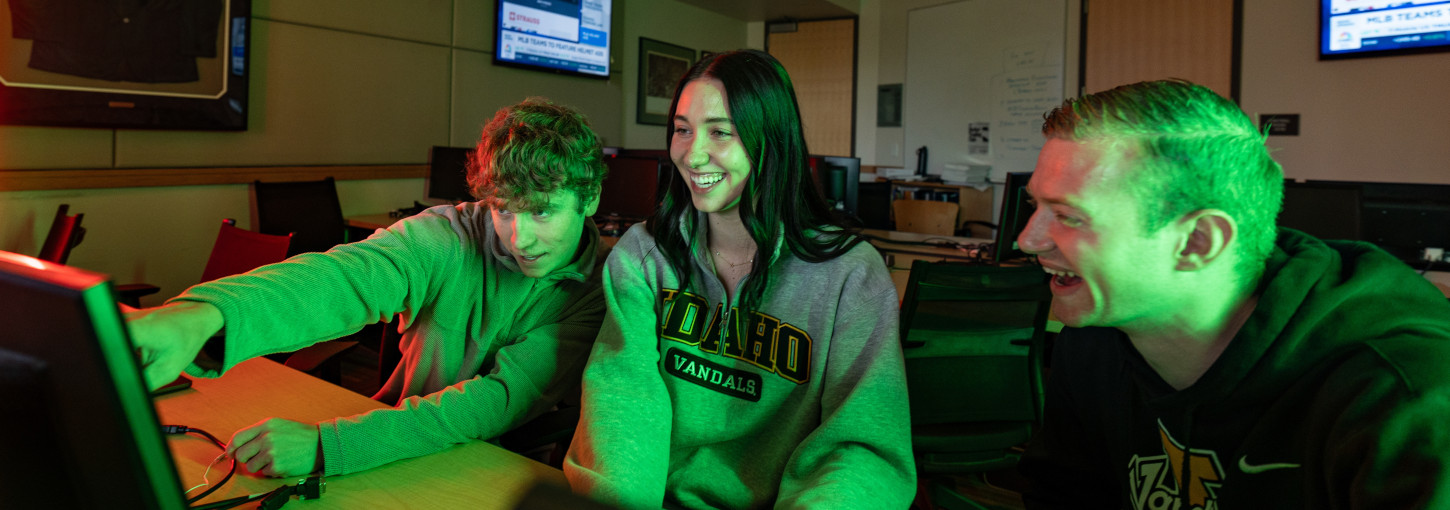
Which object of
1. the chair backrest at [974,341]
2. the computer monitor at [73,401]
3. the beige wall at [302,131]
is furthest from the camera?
the beige wall at [302,131]

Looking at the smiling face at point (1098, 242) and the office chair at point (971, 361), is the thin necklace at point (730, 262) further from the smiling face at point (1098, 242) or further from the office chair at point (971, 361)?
the office chair at point (971, 361)

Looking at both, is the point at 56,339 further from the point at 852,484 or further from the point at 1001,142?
the point at 1001,142

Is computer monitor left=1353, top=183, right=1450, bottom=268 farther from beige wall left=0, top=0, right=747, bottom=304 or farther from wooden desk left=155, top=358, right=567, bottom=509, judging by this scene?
beige wall left=0, top=0, right=747, bottom=304

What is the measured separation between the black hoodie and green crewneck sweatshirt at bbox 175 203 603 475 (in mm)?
960

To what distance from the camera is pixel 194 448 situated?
4.07 feet

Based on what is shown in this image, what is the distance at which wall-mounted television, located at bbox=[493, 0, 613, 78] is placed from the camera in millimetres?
5219

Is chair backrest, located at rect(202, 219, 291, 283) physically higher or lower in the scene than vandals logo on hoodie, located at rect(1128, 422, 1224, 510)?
higher

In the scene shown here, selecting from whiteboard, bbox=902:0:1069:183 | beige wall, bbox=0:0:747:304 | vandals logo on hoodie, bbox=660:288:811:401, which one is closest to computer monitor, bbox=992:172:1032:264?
vandals logo on hoodie, bbox=660:288:811:401

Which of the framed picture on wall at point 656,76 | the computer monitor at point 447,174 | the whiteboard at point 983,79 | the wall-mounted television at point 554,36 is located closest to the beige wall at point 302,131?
the wall-mounted television at point 554,36

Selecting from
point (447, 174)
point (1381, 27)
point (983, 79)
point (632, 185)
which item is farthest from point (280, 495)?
point (983, 79)

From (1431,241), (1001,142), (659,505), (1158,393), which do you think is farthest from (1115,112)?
(1001,142)

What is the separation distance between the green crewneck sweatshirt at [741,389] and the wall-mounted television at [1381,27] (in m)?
4.86

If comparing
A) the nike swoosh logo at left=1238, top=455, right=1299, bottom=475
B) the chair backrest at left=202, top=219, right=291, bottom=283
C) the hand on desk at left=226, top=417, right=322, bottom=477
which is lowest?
the hand on desk at left=226, top=417, right=322, bottom=477

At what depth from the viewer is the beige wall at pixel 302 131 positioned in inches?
138
